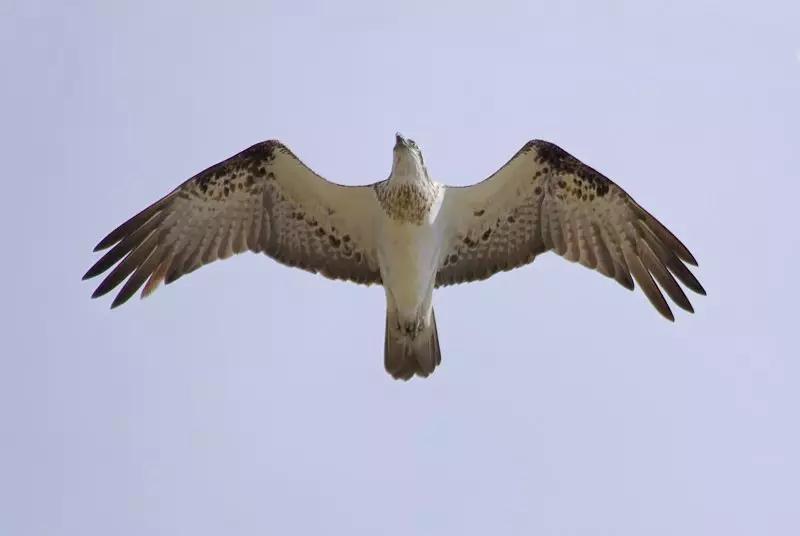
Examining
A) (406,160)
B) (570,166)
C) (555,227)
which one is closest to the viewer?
(406,160)

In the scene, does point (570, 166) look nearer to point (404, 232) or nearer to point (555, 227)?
point (555, 227)

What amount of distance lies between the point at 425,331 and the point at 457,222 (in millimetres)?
1005

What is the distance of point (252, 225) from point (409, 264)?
1.49 m

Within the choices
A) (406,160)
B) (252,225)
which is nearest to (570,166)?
(406,160)

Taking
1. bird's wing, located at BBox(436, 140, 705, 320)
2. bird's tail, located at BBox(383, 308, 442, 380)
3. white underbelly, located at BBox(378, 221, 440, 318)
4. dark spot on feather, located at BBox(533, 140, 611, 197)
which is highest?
dark spot on feather, located at BBox(533, 140, 611, 197)

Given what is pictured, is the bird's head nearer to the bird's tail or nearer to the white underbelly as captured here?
the white underbelly

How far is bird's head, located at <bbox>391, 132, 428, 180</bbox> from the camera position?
8320 millimetres

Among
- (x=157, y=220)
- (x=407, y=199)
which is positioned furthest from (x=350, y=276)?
(x=157, y=220)

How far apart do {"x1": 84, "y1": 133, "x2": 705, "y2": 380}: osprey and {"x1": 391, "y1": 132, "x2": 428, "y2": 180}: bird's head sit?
6.3 inches

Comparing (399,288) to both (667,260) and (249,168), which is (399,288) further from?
(667,260)

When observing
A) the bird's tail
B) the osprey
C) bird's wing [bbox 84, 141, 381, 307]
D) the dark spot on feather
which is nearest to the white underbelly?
the osprey

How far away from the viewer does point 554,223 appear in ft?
30.0

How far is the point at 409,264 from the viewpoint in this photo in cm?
872

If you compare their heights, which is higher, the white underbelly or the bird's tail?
the white underbelly
